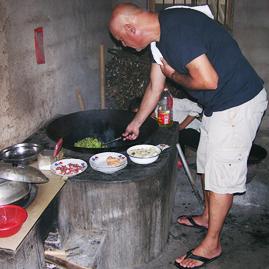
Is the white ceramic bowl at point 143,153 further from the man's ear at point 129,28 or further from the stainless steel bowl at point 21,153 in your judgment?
the man's ear at point 129,28

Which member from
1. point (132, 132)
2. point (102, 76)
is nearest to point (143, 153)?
point (132, 132)

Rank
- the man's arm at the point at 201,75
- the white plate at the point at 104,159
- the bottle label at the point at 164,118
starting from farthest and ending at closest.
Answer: the bottle label at the point at 164,118 < the white plate at the point at 104,159 < the man's arm at the point at 201,75

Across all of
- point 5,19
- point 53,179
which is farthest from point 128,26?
point 53,179

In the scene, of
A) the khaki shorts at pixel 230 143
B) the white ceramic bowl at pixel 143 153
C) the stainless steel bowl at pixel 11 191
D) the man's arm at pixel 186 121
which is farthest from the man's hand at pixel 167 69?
the man's arm at pixel 186 121

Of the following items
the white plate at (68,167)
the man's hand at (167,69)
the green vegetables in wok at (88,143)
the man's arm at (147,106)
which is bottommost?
the green vegetables in wok at (88,143)

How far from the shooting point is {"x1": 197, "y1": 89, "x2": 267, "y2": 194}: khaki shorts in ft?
→ 11.2

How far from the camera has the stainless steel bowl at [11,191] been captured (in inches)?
110

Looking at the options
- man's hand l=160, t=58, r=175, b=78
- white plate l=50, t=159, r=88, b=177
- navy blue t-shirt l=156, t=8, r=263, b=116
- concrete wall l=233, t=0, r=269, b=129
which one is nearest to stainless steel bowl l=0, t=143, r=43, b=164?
white plate l=50, t=159, r=88, b=177

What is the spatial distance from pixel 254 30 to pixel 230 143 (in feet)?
13.6

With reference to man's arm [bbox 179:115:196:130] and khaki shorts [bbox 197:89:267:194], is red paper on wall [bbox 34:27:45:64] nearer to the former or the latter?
khaki shorts [bbox 197:89:267:194]

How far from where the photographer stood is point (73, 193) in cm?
332

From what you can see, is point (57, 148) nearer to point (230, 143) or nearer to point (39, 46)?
point (39, 46)

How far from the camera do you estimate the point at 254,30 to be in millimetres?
6797

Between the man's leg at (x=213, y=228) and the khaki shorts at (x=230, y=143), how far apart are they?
115mm
